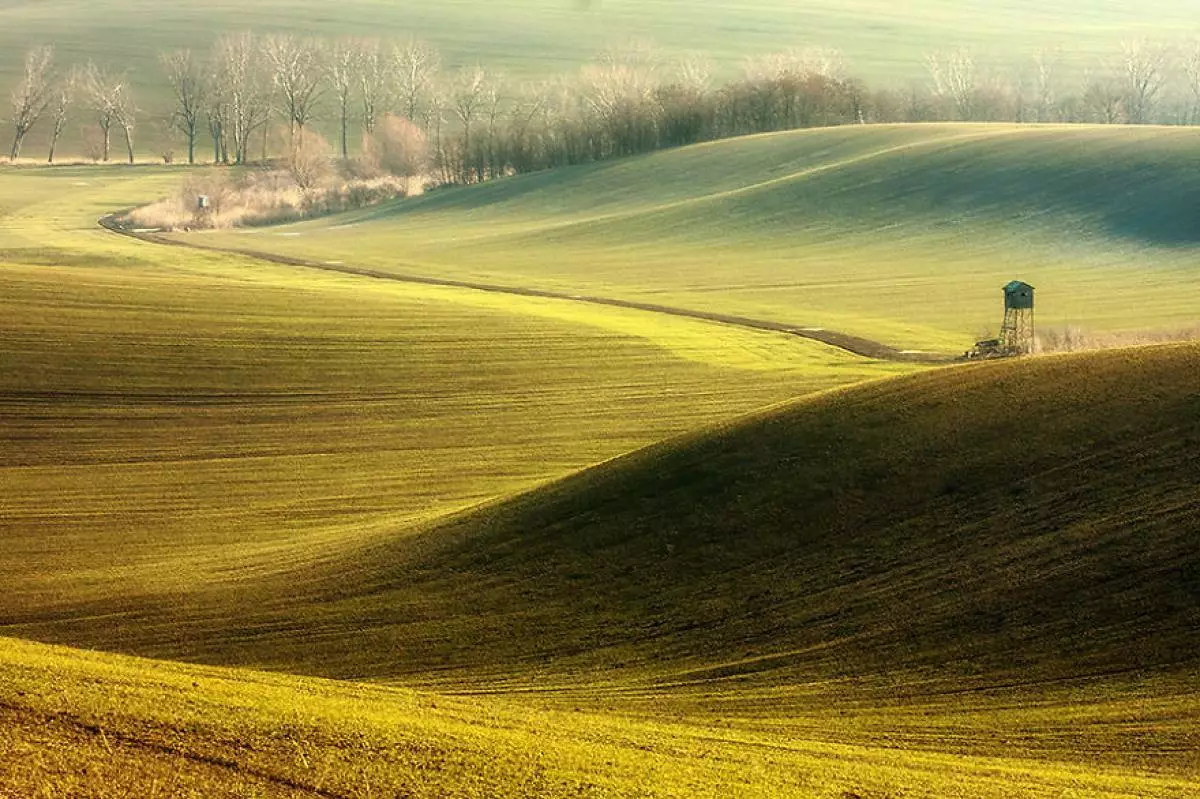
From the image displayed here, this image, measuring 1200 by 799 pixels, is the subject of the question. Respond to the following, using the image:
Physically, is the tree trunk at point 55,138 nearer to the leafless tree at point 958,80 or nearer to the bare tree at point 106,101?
the bare tree at point 106,101

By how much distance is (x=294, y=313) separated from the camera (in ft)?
179

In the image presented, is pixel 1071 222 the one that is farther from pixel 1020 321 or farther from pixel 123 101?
pixel 123 101

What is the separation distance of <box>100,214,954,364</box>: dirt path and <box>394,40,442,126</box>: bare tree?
62.3 meters

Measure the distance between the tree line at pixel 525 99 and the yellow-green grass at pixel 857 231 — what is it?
10.6 m

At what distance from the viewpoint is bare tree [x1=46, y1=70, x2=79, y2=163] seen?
156 m

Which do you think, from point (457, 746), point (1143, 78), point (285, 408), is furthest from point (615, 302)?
point (1143, 78)

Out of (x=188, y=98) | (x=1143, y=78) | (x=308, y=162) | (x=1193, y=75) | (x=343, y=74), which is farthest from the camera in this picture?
(x=343, y=74)

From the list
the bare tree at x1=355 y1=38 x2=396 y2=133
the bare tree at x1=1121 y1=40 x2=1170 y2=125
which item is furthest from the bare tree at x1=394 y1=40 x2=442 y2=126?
the bare tree at x1=1121 y1=40 x2=1170 y2=125

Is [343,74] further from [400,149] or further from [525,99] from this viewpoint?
→ [400,149]

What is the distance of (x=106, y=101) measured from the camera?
157m

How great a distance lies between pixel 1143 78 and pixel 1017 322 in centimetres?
10121

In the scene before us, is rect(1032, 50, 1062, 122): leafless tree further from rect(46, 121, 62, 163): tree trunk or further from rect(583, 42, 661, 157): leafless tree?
rect(46, 121, 62, 163): tree trunk

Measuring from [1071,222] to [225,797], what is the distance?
7449cm

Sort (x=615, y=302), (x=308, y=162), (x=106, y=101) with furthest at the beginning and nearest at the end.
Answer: (x=106, y=101)
(x=308, y=162)
(x=615, y=302)
